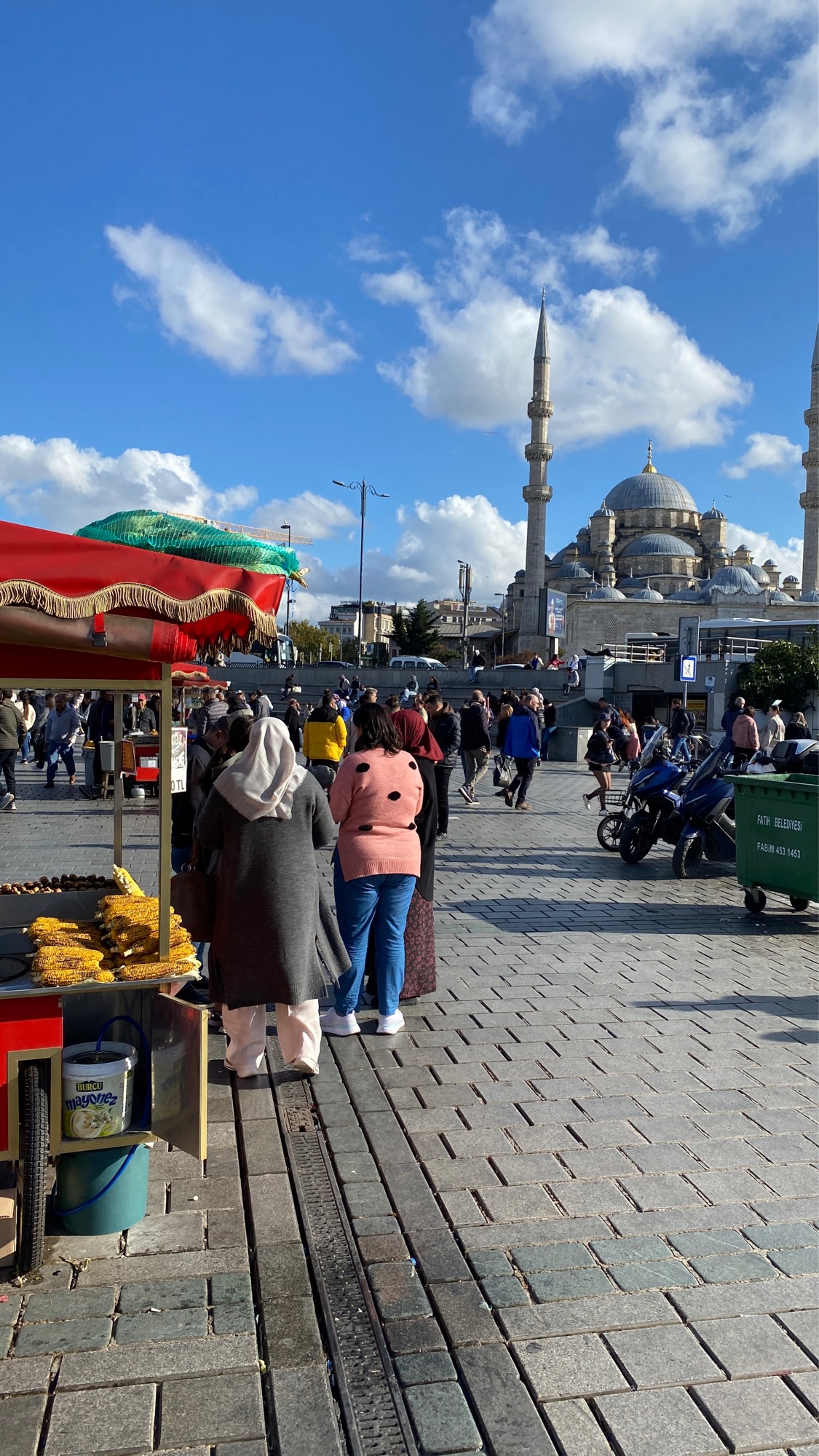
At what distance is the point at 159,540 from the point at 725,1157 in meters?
5.58

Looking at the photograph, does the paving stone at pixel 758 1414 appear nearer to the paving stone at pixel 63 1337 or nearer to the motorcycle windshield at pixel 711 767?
the paving stone at pixel 63 1337

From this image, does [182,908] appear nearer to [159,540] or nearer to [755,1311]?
[755,1311]

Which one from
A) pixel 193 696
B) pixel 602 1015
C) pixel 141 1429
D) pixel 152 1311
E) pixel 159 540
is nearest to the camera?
pixel 141 1429

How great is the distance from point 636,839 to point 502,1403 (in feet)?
27.6

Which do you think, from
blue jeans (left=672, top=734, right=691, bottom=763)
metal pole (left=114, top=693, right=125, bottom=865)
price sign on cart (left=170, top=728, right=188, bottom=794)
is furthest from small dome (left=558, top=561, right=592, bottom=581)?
metal pole (left=114, top=693, right=125, bottom=865)

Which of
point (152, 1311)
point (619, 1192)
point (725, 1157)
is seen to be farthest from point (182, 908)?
point (725, 1157)

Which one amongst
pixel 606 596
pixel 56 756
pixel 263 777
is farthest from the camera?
pixel 606 596

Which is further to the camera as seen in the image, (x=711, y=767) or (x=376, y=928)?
(x=711, y=767)

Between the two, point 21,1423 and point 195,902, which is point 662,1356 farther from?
point 195,902

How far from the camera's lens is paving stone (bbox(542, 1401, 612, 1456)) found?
250 centimetres

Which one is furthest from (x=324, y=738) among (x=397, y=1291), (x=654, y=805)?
(x=397, y=1291)

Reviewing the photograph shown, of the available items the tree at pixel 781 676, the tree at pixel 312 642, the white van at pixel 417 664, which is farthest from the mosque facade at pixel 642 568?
the tree at pixel 312 642

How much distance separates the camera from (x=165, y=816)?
377 cm

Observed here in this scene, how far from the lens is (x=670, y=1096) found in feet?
15.1
